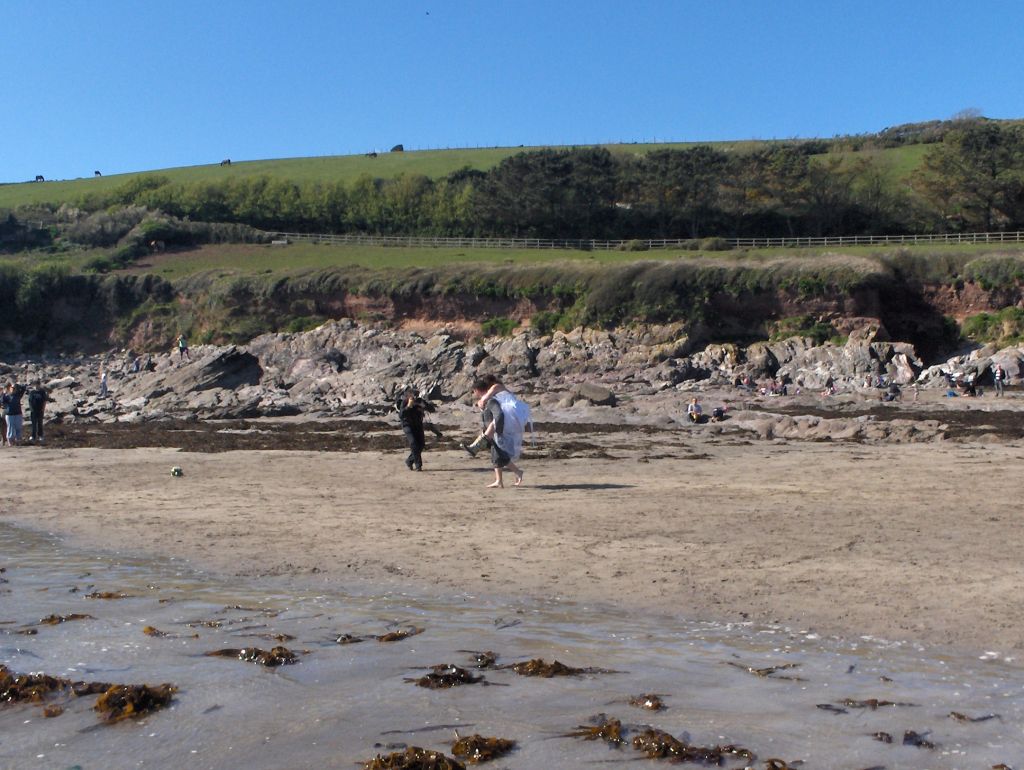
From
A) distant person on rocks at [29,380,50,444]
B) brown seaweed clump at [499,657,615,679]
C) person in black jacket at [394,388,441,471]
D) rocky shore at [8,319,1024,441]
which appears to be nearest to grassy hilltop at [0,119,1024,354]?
rocky shore at [8,319,1024,441]

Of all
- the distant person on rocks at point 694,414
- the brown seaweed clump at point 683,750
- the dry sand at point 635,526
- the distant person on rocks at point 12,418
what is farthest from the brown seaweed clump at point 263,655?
the distant person on rocks at point 694,414

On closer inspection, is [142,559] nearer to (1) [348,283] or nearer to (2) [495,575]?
(2) [495,575]

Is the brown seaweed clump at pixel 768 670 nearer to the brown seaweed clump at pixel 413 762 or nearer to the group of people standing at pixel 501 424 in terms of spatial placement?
the brown seaweed clump at pixel 413 762

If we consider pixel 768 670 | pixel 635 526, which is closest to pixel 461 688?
pixel 768 670

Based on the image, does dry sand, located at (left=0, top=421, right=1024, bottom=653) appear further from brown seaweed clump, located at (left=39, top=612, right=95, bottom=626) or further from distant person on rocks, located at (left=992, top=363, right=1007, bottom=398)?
distant person on rocks, located at (left=992, top=363, right=1007, bottom=398)

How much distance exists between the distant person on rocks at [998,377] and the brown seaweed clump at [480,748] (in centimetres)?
2665

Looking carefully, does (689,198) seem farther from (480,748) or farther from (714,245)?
(480,748)

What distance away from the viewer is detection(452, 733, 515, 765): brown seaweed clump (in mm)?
5012

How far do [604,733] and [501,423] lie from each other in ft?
25.6

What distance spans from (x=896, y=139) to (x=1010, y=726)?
85.7 m

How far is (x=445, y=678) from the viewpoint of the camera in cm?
607

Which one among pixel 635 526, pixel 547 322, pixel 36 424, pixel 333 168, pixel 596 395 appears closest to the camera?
pixel 635 526

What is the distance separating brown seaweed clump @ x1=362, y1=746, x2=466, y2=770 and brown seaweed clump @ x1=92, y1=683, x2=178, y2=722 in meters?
1.50

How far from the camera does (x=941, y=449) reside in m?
16.2
